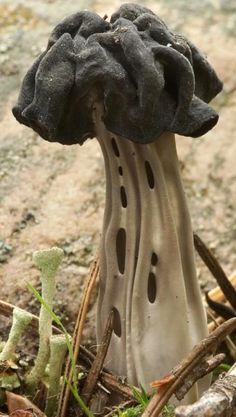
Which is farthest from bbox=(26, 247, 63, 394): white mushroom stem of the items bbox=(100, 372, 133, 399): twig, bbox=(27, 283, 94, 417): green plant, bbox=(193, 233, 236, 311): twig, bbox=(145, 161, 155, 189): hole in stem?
bbox=(193, 233, 236, 311): twig

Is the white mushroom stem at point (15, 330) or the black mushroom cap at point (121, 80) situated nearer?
the black mushroom cap at point (121, 80)

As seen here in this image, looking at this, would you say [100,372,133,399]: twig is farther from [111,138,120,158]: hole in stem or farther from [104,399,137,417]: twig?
[111,138,120,158]: hole in stem

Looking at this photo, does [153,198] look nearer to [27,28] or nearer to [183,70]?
[183,70]

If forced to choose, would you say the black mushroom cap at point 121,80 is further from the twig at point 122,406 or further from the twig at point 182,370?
the twig at point 122,406

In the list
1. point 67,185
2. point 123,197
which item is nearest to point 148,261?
point 123,197

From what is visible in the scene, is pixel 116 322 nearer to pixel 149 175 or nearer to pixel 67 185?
pixel 149 175

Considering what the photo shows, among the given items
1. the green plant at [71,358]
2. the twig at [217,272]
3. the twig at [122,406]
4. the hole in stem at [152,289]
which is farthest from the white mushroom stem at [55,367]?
the twig at [217,272]

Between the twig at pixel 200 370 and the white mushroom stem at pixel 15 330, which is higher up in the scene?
the twig at pixel 200 370
